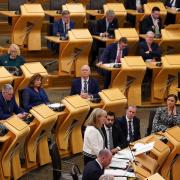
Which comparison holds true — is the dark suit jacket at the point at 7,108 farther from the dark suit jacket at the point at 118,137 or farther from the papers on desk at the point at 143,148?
the papers on desk at the point at 143,148

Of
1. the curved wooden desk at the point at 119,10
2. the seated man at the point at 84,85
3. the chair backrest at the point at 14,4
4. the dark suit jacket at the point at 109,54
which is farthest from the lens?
the curved wooden desk at the point at 119,10

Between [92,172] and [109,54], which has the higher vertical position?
[109,54]

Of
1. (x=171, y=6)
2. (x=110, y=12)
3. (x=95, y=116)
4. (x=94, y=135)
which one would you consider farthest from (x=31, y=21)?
(x=94, y=135)

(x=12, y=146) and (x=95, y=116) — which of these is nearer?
(x=95, y=116)

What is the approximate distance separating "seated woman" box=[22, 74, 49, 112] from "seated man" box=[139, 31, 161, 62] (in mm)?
2573

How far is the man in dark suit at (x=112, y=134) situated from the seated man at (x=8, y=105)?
1.11 m

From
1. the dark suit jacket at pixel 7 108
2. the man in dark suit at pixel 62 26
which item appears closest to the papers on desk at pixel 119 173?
the dark suit jacket at pixel 7 108

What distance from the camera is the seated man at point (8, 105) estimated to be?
340 inches

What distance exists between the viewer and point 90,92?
33.0 feet

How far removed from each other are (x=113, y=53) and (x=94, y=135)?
3.49m

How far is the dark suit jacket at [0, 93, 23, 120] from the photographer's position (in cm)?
874

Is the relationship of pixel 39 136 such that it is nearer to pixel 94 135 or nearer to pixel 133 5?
pixel 94 135

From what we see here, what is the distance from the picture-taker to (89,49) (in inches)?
444

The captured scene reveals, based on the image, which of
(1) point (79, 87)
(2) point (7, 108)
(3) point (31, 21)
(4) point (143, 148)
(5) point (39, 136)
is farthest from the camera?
(3) point (31, 21)
